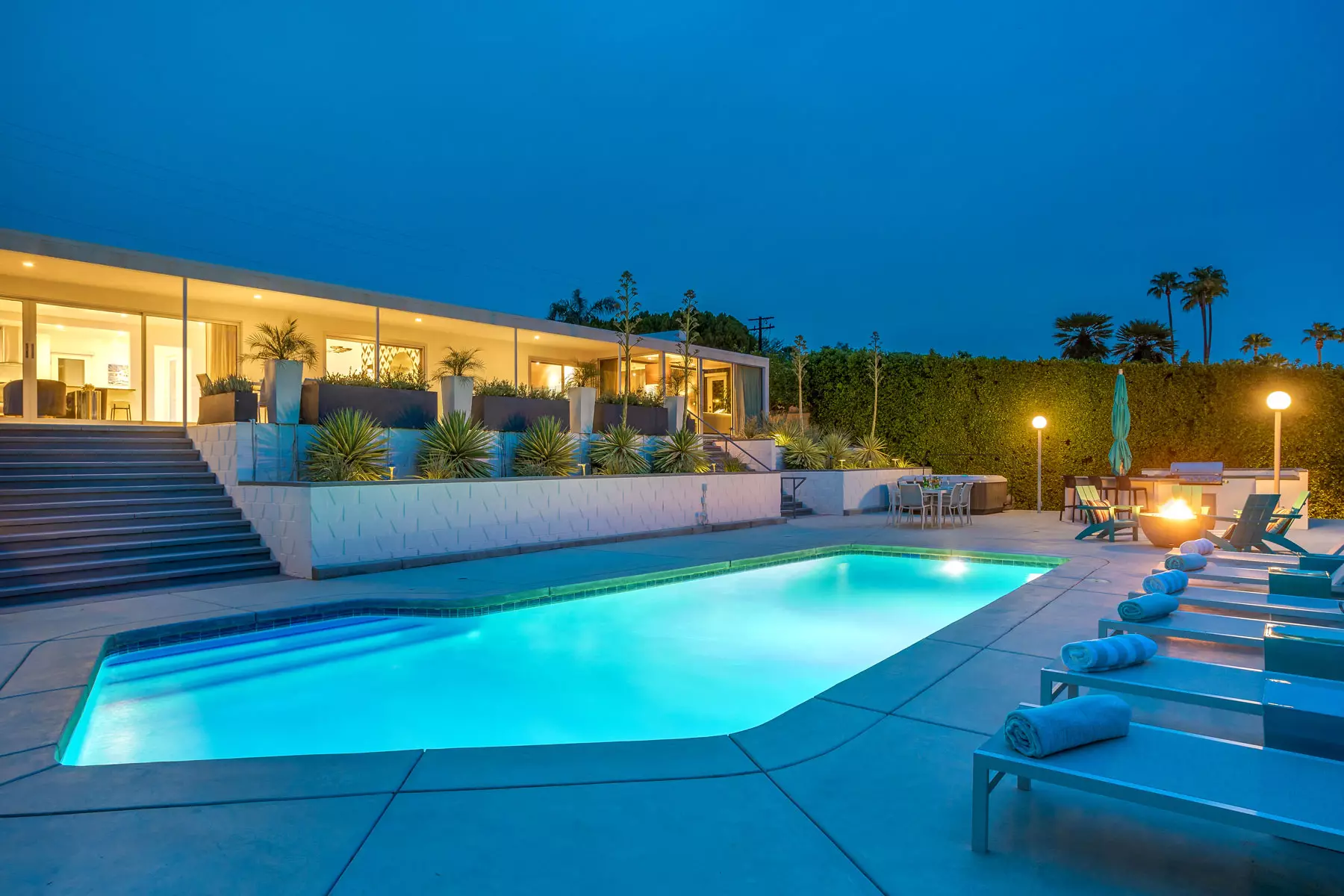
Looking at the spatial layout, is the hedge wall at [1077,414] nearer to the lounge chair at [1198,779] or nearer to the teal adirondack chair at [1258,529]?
the teal adirondack chair at [1258,529]

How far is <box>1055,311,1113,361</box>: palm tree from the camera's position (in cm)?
3409

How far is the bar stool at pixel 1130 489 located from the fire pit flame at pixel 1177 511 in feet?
10.6

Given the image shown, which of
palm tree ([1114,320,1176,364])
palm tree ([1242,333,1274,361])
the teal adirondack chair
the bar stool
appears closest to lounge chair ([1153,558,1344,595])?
the teal adirondack chair

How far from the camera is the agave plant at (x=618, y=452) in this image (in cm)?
1138

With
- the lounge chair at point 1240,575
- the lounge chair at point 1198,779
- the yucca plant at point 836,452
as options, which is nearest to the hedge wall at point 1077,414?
the yucca plant at point 836,452

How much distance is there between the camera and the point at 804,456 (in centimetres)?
1518

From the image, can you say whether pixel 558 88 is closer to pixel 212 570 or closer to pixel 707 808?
pixel 212 570

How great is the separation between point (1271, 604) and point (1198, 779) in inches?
107

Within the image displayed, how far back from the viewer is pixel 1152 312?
141 feet

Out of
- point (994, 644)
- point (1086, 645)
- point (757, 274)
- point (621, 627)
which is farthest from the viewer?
point (757, 274)

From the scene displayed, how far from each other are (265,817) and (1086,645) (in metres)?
2.95

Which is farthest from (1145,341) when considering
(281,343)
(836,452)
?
(281,343)

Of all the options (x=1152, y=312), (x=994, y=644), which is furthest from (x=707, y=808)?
(x=1152, y=312)

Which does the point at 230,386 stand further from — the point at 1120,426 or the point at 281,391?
the point at 1120,426
